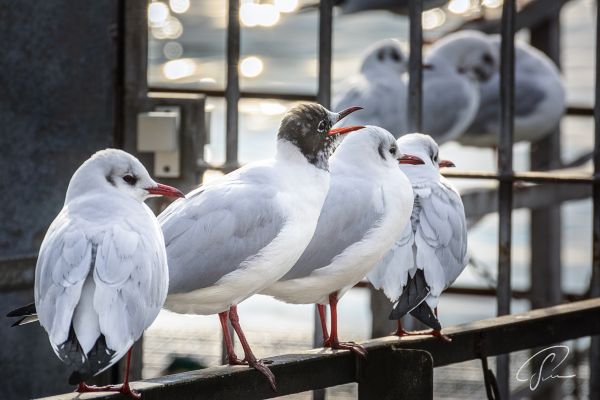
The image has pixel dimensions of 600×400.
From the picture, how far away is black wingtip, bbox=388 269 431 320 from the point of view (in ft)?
11.2

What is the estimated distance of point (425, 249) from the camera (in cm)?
356

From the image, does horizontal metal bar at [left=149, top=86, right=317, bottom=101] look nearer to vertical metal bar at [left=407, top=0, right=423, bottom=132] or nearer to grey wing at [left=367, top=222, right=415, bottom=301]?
vertical metal bar at [left=407, top=0, right=423, bottom=132]

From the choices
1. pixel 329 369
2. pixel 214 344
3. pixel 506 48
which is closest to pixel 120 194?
pixel 329 369

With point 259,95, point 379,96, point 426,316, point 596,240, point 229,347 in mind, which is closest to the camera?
point 229,347

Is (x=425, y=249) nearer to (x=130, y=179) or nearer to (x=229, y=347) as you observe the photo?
(x=229, y=347)

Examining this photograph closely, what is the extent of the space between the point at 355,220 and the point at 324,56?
4.39 feet

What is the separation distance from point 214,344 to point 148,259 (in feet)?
17.1

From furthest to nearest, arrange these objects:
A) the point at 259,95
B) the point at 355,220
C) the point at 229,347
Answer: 1. the point at 259,95
2. the point at 355,220
3. the point at 229,347

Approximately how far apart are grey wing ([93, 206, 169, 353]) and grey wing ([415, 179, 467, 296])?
974 mm

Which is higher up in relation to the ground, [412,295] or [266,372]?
[412,295]

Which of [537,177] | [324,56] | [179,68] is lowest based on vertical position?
[537,177]

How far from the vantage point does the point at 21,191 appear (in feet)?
15.3

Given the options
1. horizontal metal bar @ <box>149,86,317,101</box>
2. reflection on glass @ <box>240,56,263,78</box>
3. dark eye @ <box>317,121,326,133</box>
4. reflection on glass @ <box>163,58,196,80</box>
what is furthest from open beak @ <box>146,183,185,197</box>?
reflection on glass @ <box>240,56,263,78</box>

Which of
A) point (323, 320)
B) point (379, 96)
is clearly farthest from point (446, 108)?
point (323, 320)
